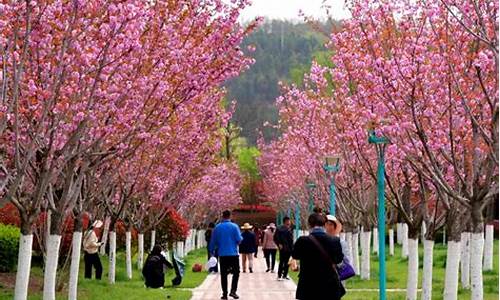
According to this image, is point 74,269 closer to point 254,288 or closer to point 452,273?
point 452,273

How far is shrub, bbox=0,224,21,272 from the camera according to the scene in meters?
20.3

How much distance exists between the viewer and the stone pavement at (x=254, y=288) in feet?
60.5

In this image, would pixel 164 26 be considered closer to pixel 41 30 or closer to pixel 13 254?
pixel 41 30

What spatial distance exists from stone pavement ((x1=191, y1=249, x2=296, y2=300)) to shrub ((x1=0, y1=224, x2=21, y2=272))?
14.2 ft

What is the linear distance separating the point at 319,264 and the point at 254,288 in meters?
11.3

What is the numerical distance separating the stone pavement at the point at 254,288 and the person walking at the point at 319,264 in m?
7.60

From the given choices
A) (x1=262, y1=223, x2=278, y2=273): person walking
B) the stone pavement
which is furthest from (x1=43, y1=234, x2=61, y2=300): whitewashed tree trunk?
(x1=262, y1=223, x2=278, y2=273): person walking

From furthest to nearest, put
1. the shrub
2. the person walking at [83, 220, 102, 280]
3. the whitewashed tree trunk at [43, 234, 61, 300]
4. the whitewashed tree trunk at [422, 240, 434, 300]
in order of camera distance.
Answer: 1. the person walking at [83, 220, 102, 280]
2. the shrub
3. the whitewashed tree trunk at [422, 240, 434, 300]
4. the whitewashed tree trunk at [43, 234, 61, 300]

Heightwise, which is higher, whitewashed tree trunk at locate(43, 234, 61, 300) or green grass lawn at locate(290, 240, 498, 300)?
whitewashed tree trunk at locate(43, 234, 61, 300)

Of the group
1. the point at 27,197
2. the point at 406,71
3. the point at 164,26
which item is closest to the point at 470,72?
the point at 406,71

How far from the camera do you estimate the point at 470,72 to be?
1118 cm

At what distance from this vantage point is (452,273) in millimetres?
12492

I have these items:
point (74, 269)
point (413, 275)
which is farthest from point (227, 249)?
point (413, 275)

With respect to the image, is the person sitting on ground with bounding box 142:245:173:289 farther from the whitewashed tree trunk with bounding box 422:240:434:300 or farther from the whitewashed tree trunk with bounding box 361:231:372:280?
the whitewashed tree trunk with bounding box 422:240:434:300
